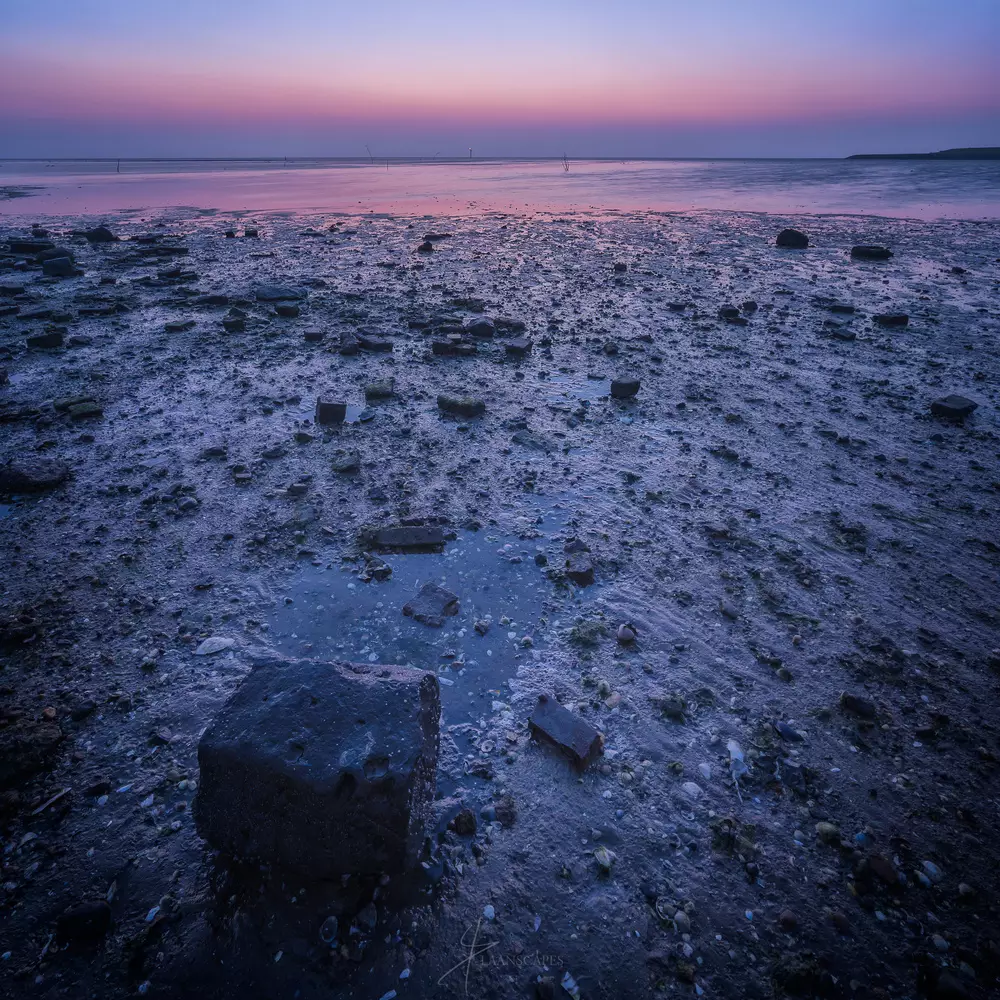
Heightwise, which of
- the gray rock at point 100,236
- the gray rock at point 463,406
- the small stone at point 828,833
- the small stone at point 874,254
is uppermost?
the gray rock at point 100,236

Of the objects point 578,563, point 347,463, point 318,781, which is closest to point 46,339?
point 347,463

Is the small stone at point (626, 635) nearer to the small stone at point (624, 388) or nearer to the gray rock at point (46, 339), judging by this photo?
the small stone at point (624, 388)

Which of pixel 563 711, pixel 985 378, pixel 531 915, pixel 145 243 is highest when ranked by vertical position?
pixel 145 243

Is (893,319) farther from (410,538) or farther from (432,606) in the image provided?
(432,606)

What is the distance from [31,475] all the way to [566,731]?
442 cm

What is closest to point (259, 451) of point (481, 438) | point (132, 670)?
point (481, 438)

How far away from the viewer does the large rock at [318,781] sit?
179 cm

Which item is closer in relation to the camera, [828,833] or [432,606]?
[828,833]

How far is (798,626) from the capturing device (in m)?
3.10

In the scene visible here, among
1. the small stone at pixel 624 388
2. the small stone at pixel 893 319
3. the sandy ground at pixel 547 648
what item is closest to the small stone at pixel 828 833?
the sandy ground at pixel 547 648

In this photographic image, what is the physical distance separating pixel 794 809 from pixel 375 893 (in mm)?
1648

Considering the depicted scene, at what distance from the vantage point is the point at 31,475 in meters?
4.21

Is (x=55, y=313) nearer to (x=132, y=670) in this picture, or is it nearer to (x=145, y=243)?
(x=145, y=243)

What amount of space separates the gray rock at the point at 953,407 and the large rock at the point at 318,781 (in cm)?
591
